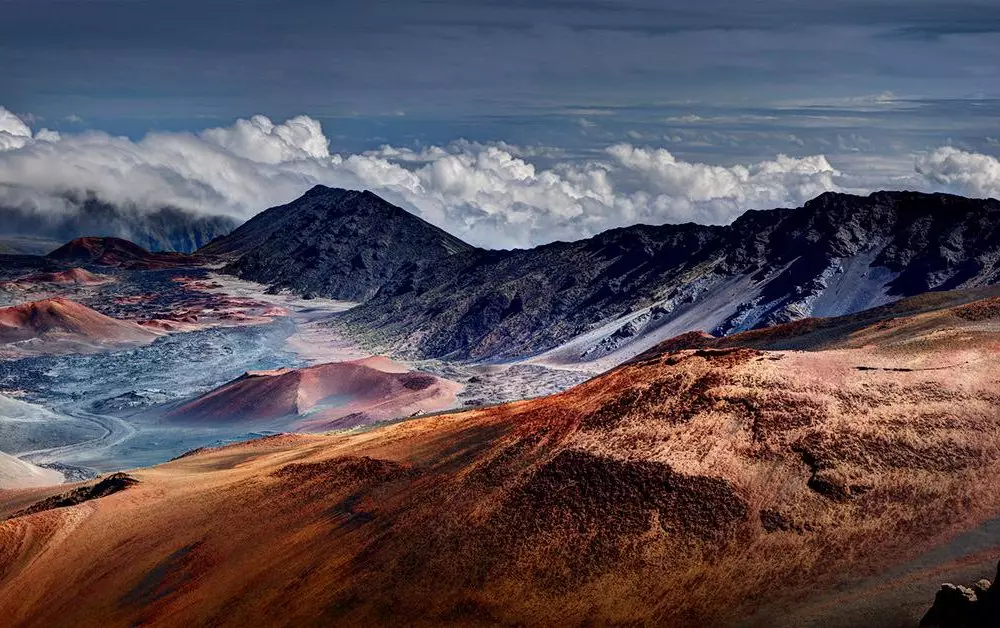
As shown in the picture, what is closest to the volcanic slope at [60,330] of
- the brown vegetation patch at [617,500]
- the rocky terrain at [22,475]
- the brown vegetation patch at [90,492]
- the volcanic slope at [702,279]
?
the volcanic slope at [702,279]

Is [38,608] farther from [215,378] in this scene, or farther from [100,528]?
[215,378]

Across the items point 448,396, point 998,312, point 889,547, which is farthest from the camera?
point 448,396

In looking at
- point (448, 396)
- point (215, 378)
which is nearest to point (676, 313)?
point (448, 396)

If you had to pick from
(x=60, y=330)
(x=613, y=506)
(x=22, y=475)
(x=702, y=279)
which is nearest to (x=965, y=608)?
(x=613, y=506)

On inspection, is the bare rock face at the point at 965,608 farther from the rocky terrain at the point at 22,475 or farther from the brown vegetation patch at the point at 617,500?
the rocky terrain at the point at 22,475

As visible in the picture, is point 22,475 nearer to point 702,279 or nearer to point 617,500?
point 617,500

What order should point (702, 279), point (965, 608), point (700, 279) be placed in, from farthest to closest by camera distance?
point (700, 279) < point (702, 279) < point (965, 608)
